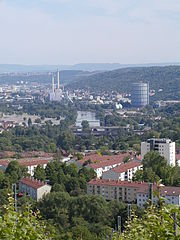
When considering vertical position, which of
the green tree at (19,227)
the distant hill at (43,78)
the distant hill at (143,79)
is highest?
the green tree at (19,227)

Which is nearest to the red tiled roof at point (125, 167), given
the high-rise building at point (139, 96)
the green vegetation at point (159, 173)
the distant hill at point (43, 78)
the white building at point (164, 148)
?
the green vegetation at point (159, 173)

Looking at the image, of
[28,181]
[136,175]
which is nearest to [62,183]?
[28,181]

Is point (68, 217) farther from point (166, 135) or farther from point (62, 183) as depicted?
point (166, 135)

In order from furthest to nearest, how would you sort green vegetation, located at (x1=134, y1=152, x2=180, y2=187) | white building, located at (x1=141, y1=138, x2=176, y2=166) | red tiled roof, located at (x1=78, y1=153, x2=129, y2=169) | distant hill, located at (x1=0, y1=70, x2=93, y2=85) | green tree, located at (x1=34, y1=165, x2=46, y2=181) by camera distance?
distant hill, located at (x1=0, y1=70, x2=93, y2=85), white building, located at (x1=141, y1=138, x2=176, y2=166), red tiled roof, located at (x1=78, y1=153, x2=129, y2=169), green tree, located at (x1=34, y1=165, x2=46, y2=181), green vegetation, located at (x1=134, y1=152, x2=180, y2=187)

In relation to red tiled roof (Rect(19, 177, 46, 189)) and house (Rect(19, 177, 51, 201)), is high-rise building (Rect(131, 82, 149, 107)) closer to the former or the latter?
red tiled roof (Rect(19, 177, 46, 189))

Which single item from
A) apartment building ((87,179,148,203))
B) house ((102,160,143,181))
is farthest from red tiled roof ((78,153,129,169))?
apartment building ((87,179,148,203))

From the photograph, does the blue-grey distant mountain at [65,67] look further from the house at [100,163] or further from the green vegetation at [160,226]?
the green vegetation at [160,226]
